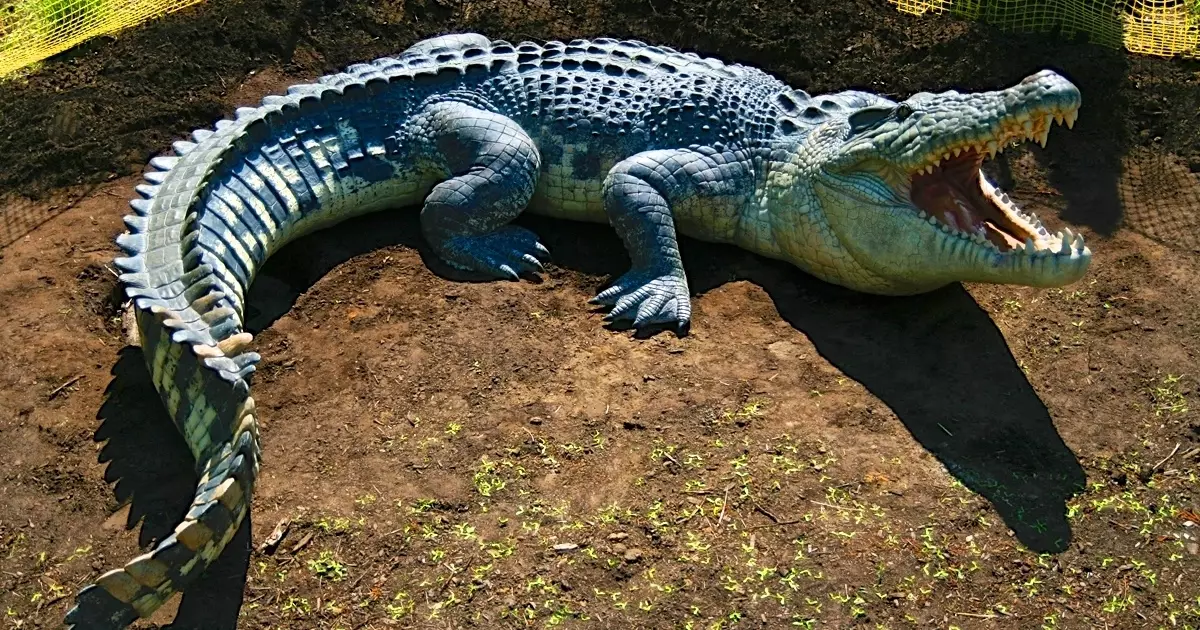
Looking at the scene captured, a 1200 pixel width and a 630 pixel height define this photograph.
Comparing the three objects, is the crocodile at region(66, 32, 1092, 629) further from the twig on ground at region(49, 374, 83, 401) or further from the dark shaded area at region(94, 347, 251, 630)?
the twig on ground at region(49, 374, 83, 401)

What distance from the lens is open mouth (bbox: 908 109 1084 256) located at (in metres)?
4.29

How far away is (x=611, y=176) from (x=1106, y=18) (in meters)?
3.80

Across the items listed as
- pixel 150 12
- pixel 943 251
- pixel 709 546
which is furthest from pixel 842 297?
pixel 150 12

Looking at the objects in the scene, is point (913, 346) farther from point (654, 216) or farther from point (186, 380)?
point (186, 380)

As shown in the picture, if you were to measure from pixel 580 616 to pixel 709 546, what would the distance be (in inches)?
21.8

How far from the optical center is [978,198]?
4.75 meters

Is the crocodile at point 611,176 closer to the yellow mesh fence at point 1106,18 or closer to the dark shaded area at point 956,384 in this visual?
the dark shaded area at point 956,384

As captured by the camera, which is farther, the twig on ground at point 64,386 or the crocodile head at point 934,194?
the twig on ground at point 64,386

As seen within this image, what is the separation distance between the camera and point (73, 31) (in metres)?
6.76

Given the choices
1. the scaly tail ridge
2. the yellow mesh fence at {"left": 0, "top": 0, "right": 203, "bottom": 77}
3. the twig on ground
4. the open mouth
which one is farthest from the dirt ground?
the yellow mesh fence at {"left": 0, "top": 0, "right": 203, "bottom": 77}

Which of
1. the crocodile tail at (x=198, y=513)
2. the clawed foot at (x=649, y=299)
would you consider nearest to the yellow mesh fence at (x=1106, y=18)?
the clawed foot at (x=649, y=299)

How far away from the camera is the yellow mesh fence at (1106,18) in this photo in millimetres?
6516

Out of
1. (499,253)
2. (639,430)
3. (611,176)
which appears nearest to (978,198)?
(611,176)

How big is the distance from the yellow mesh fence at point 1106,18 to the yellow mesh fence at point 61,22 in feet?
17.1
